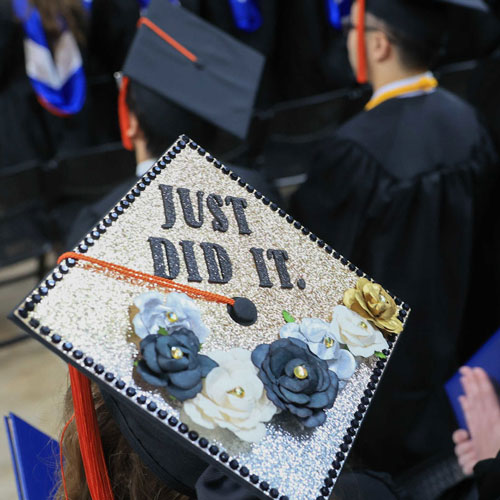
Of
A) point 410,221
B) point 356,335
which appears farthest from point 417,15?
point 356,335

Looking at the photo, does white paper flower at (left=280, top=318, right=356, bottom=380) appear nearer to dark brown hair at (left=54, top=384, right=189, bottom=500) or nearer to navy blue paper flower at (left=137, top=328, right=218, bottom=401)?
navy blue paper flower at (left=137, top=328, right=218, bottom=401)

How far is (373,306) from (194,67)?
1.14 meters

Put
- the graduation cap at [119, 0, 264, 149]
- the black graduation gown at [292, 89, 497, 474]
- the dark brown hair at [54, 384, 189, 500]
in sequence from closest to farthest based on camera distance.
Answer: the dark brown hair at [54, 384, 189, 500] → the graduation cap at [119, 0, 264, 149] → the black graduation gown at [292, 89, 497, 474]

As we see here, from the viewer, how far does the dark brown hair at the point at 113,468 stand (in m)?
1.00

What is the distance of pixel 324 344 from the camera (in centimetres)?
90

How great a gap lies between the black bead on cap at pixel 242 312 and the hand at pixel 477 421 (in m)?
0.73

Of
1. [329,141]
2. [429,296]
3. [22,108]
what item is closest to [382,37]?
[329,141]

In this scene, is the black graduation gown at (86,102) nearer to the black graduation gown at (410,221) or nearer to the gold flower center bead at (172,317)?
the black graduation gown at (410,221)

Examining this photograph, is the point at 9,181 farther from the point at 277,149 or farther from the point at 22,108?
the point at 277,149

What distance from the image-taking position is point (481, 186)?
6.68ft

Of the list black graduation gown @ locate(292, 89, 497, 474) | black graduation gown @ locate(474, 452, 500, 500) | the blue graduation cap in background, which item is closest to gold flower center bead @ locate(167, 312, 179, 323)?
the blue graduation cap in background

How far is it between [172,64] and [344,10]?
1474mm

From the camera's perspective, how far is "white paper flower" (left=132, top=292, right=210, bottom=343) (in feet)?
2.66

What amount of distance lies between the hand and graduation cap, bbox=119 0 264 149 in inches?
35.8
